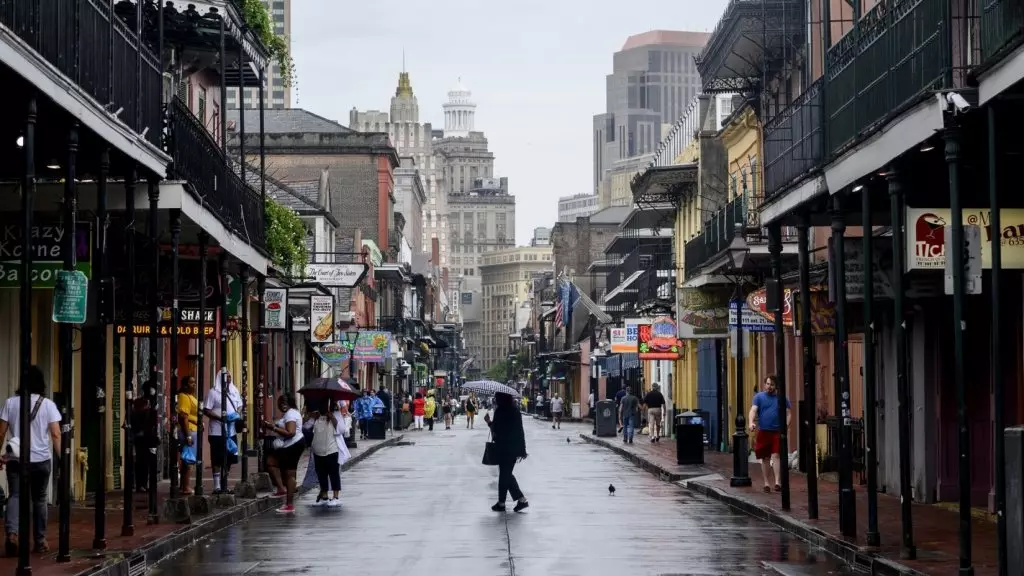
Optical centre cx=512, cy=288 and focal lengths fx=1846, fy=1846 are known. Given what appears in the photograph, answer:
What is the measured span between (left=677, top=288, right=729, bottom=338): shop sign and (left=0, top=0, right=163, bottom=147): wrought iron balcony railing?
18565 mm

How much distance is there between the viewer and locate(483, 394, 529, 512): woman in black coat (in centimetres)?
2384

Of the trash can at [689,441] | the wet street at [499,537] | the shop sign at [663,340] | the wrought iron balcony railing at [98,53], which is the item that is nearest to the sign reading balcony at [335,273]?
the shop sign at [663,340]

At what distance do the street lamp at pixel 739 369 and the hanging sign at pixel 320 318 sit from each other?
1044cm

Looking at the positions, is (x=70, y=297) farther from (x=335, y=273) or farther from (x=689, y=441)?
(x=335, y=273)

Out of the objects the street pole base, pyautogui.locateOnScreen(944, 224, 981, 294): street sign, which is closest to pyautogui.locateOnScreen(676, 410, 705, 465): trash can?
the street pole base

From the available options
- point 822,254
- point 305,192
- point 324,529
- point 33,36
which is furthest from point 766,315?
point 305,192

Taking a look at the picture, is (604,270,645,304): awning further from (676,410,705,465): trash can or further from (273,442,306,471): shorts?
(273,442,306,471): shorts

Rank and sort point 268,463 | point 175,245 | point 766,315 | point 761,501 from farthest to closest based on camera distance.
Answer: point 766,315
point 268,463
point 761,501
point 175,245

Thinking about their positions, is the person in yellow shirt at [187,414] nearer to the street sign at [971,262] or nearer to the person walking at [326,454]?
the person walking at [326,454]

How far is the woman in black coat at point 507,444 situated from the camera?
939 inches

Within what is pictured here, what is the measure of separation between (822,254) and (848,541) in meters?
15.1

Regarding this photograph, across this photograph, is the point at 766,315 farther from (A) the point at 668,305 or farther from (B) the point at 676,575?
(A) the point at 668,305

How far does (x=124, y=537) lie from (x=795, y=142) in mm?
9092

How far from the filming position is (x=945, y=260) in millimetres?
15070
